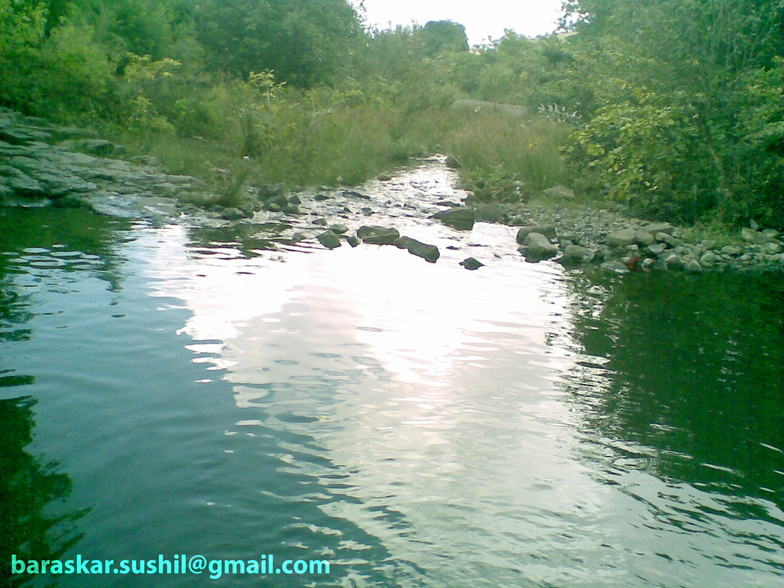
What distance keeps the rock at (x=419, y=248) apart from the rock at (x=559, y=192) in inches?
186

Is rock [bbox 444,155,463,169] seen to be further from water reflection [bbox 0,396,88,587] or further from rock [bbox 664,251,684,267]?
water reflection [bbox 0,396,88,587]

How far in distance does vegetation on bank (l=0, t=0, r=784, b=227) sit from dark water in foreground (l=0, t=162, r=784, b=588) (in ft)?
14.7

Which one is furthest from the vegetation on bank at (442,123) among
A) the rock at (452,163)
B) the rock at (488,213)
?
the rock at (488,213)

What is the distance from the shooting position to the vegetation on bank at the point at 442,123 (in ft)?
32.3

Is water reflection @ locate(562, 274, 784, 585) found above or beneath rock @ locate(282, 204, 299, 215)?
beneath

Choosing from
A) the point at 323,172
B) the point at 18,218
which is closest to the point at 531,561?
the point at 18,218

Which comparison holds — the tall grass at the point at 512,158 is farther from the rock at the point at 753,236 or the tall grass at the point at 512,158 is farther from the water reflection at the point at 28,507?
the water reflection at the point at 28,507

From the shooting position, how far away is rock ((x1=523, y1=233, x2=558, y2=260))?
831 cm

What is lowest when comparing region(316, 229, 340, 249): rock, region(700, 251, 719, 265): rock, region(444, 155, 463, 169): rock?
region(316, 229, 340, 249): rock

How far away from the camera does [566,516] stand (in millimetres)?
2703

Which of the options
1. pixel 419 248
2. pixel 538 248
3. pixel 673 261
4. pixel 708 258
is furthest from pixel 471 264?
pixel 708 258

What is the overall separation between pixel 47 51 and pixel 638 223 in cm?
1062

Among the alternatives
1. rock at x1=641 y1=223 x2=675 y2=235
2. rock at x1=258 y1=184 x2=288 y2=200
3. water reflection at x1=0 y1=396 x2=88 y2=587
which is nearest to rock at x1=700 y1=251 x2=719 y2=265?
rock at x1=641 y1=223 x2=675 y2=235

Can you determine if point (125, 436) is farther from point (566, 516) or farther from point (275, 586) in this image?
point (566, 516)
